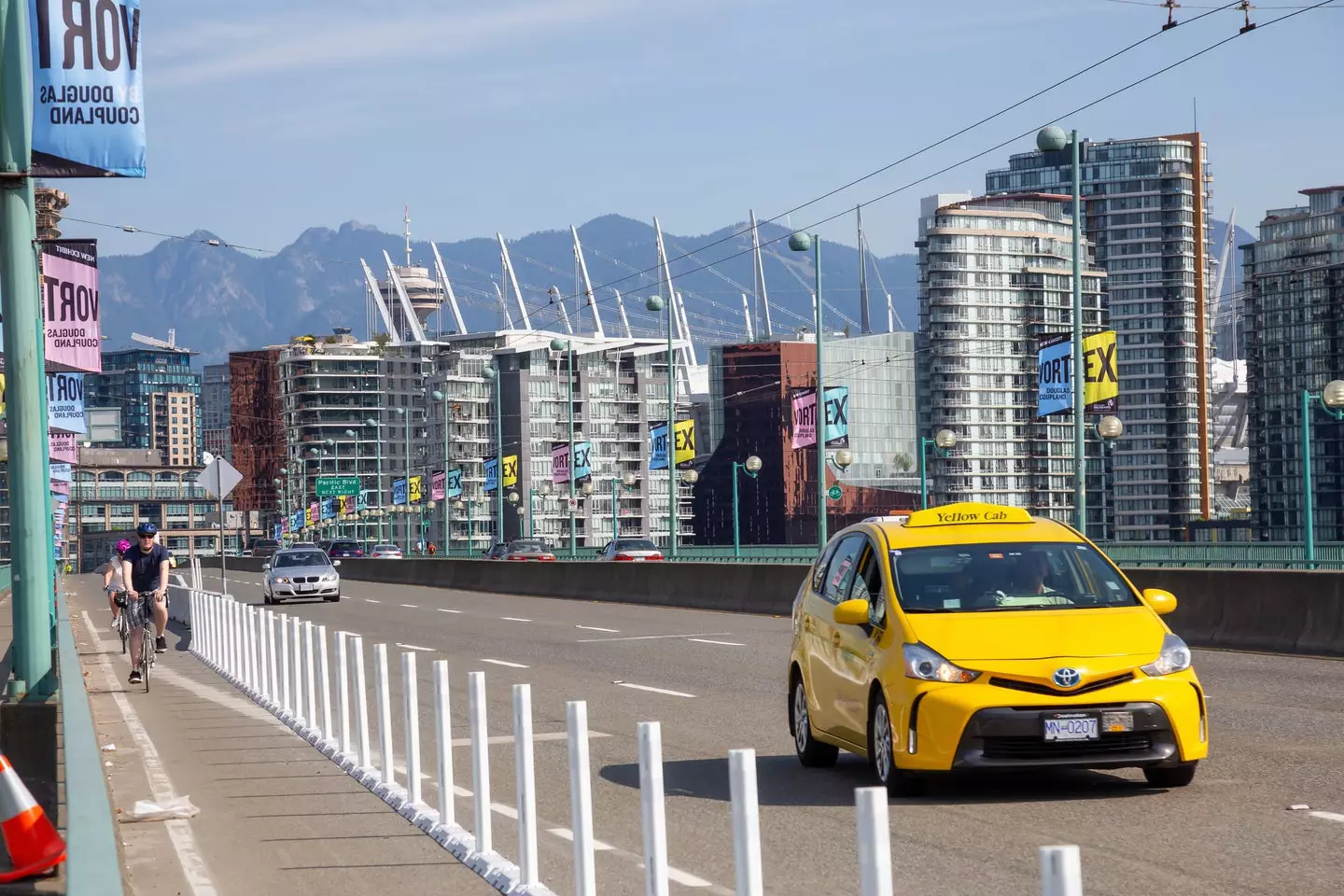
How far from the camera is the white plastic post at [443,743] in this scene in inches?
379

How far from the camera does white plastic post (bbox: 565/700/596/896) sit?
23.5ft

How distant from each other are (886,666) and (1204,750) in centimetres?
175

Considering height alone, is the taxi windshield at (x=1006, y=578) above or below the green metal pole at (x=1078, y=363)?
below

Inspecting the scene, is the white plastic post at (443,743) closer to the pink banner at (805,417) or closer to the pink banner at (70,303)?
the pink banner at (70,303)

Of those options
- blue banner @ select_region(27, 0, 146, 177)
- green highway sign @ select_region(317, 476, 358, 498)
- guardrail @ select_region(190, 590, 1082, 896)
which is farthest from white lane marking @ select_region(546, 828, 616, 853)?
green highway sign @ select_region(317, 476, 358, 498)

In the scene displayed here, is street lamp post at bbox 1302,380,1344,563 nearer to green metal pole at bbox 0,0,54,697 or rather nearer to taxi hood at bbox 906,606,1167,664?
taxi hood at bbox 906,606,1167,664

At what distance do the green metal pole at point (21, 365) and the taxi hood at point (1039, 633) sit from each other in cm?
529

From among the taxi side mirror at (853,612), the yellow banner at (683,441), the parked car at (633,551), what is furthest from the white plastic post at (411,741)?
the parked car at (633,551)

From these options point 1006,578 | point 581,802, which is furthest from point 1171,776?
point 581,802

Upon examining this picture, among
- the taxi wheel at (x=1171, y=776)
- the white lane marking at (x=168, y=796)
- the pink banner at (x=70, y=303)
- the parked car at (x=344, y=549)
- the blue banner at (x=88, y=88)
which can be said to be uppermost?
the blue banner at (x=88, y=88)

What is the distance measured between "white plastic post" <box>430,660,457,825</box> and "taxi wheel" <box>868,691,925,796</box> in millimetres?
2374

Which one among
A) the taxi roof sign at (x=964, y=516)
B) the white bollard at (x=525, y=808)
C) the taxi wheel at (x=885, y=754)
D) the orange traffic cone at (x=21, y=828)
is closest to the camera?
the orange traffic cone at (x=21, y=828)

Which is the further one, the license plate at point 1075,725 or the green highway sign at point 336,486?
the green highway sign at point 336,486

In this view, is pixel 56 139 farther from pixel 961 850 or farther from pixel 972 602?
pixel 961 850
